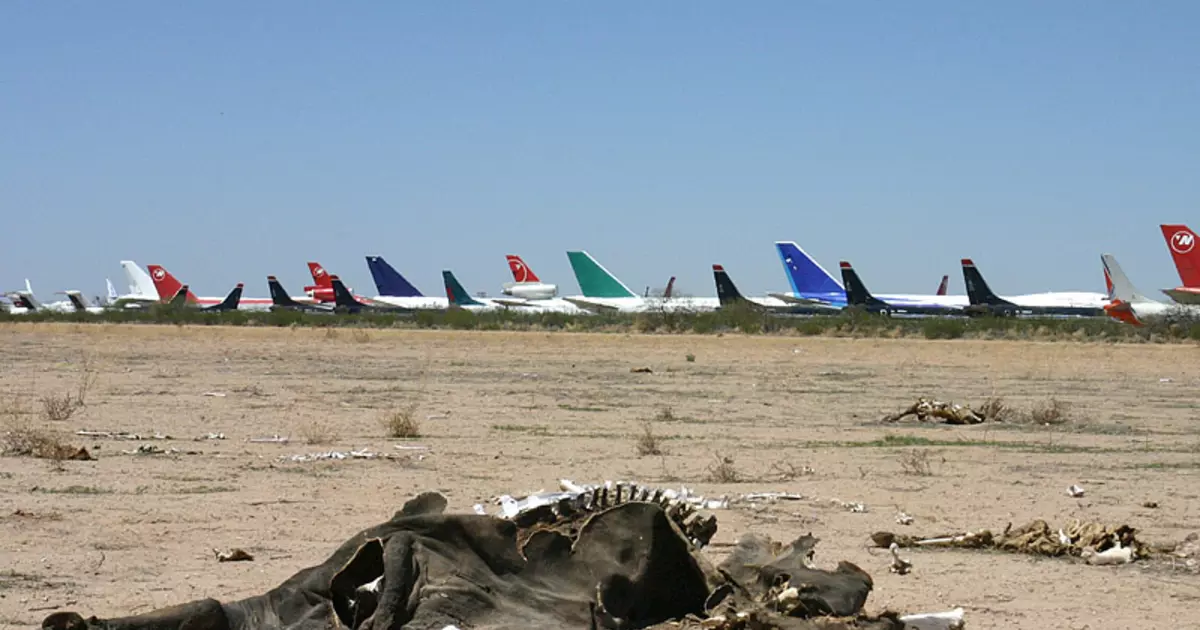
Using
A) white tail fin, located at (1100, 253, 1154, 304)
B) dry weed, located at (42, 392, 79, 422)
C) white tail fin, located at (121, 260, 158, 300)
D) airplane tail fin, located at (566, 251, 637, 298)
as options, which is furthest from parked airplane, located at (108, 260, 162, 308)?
dry weed, located at (42, 392, 79, 422)

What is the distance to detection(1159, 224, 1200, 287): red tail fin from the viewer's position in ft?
190

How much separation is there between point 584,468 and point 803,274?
3235 inches

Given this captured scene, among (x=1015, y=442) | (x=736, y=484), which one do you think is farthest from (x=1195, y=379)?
(x=736, y=484)

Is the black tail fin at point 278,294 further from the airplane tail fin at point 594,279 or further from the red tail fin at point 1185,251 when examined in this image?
the red tail fin at point 1185,251

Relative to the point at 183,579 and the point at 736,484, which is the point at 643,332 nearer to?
the point at 736,484

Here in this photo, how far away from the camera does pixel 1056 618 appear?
6.25 m

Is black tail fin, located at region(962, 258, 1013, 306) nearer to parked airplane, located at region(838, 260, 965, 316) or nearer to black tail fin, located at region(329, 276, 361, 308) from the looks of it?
parked airplane, located at region(838, 260, 965, 316)

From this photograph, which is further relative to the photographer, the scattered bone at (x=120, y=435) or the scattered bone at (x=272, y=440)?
the scattered bone at (x=272, y=440)

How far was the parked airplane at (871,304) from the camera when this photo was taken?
269ft

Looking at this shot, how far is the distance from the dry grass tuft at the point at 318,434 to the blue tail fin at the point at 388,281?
9442 cm

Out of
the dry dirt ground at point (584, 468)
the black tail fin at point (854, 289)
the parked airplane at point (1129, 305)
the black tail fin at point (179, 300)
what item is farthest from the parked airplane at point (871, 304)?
the dry dirt ground at point (584, 468)

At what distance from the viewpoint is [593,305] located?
8581 centimetres

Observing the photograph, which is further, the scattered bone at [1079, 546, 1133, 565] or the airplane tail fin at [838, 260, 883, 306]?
the airplane tail fin at [838, 260, 883, 306]

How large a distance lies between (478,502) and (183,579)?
2.67 metres
